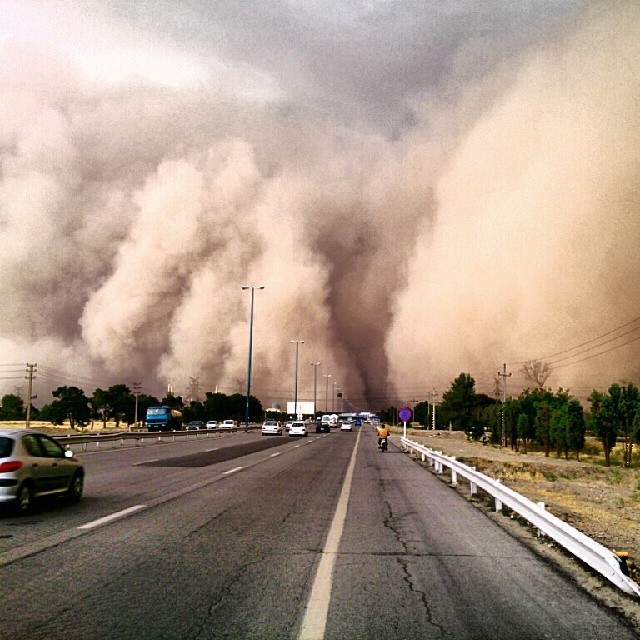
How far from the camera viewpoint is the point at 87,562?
291 inches

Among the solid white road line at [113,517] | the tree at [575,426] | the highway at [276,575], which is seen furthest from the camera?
the tree at [575,426]

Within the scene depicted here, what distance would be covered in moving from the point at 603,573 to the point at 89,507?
8599mm

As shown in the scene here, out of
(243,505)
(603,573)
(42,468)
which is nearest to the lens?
(603,573)

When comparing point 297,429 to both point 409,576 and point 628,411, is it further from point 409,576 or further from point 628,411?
point 409,576

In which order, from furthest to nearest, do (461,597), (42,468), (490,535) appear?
(42,468) → (490,535) → (461,597)

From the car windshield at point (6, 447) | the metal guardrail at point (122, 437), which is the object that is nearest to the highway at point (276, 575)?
the car windshield at point (6, 447)

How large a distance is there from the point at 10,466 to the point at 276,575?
565 cm

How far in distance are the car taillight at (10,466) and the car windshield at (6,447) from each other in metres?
0.14

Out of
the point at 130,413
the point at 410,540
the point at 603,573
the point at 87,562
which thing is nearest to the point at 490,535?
the point at 410,540

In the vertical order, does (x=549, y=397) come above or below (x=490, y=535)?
above

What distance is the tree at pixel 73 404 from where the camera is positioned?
115750mm

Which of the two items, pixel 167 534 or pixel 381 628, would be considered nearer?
pixel 381 628

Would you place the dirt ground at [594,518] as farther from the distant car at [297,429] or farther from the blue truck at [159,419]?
the blue truck at [159,419]

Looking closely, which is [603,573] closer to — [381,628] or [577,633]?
[577,633]
